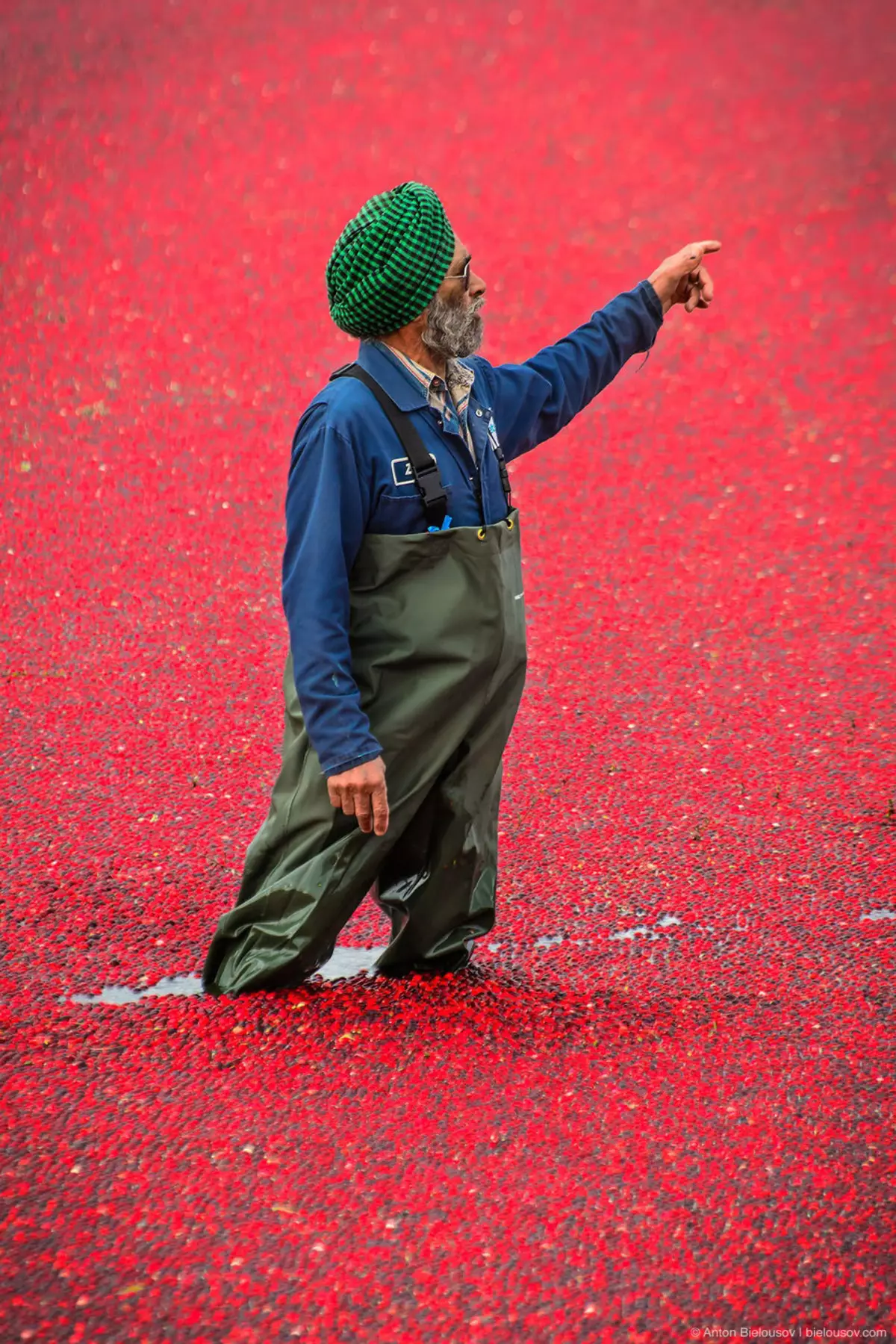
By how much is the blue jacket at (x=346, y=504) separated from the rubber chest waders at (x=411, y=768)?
4 centimetres

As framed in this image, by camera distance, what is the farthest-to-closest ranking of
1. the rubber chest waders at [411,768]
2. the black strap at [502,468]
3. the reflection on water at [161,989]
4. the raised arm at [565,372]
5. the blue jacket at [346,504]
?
the reflection on water at [161,989], the raised arm at [565,372], the black strap at [502,468], the rubber chest waders at [411,768], the blue jacket at [346,504]

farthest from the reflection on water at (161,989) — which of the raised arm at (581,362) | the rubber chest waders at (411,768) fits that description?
the raised arm at (581,362)

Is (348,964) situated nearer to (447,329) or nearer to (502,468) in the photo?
(502,468)

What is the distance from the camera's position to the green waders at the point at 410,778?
309 cm

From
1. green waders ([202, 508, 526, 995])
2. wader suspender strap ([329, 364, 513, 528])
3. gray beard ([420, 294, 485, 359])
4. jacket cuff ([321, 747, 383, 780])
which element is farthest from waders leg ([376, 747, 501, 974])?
gray beard ([420, 294, 485, 359])

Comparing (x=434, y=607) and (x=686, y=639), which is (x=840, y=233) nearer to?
(x=686, y=639)

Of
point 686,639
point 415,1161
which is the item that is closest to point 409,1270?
point 415,1161

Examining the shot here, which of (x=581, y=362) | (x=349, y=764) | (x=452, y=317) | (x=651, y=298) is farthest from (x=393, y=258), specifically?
(x=349, y=764)

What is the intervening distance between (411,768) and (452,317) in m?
1.01

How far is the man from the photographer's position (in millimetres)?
2994

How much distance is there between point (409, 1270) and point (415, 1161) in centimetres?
31

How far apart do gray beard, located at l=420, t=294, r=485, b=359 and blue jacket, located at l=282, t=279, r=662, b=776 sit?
0.09 meters

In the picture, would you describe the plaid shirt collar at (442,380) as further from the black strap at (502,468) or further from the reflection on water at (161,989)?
the reflection on water at (161,989)

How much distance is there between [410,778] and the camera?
3.21m
